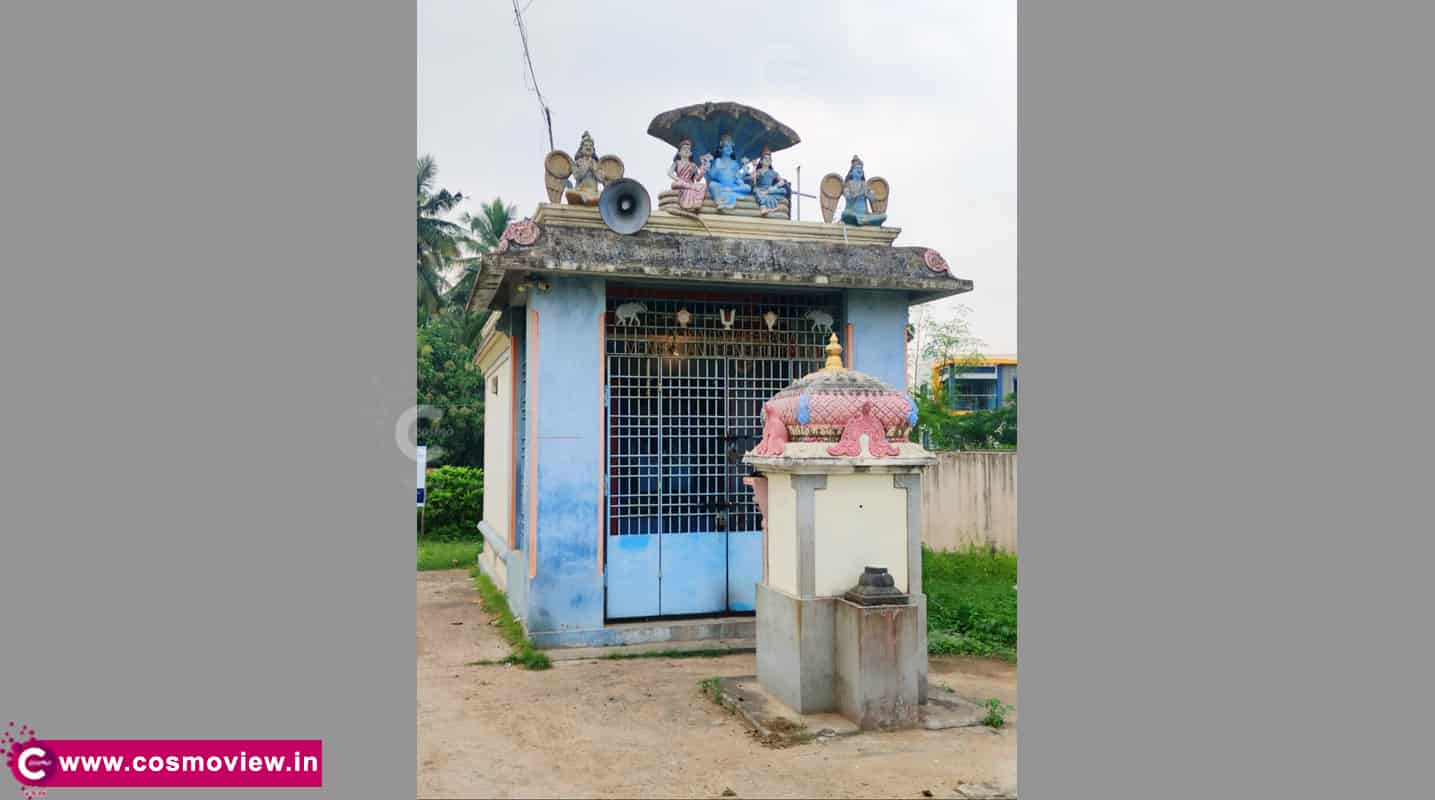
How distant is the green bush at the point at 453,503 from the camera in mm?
17766

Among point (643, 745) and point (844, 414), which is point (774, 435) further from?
point (643, 745)

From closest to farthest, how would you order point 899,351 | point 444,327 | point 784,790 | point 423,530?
point 784,790 → point 899,351 → point 423,530 → point 444,327

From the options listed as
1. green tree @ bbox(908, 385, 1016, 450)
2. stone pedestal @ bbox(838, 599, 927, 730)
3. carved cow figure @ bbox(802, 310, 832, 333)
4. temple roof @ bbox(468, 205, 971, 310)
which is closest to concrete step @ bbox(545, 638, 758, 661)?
stone pedestal @ bbox(838, 599, 927, 730)

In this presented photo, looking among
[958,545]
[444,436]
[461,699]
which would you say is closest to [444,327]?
[444,436]

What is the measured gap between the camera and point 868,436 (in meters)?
6.50

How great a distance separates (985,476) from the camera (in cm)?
1409

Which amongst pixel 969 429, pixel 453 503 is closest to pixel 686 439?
pixel 969 429

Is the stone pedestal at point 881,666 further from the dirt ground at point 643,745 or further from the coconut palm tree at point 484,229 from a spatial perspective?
the coconut palm tree at point 484,229

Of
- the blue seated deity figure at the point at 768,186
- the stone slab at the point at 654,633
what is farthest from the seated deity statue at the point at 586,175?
the stone slab at the point at 654,633

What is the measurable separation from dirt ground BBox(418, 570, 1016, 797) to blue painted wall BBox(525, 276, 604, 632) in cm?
79

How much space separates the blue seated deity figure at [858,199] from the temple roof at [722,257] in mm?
123

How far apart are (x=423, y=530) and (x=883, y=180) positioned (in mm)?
11731

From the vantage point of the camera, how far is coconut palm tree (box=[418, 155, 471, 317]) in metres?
22.5

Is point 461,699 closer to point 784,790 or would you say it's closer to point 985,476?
point 784,790
